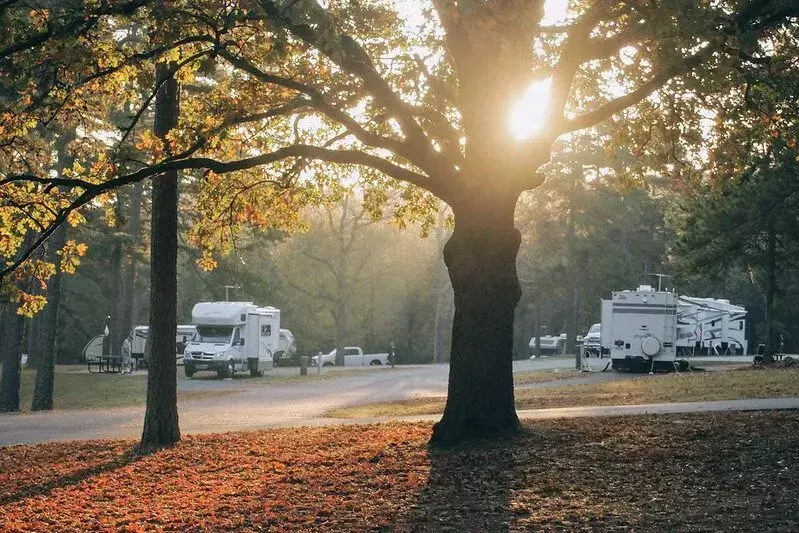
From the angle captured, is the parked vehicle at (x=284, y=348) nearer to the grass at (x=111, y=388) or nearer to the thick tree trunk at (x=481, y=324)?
the grass at (x=111, y=388)

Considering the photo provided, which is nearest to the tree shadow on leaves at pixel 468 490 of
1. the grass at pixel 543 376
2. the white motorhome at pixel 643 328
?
the grass at pixel 543 376

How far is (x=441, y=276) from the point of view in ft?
235

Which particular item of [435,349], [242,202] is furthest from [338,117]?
[435,349]

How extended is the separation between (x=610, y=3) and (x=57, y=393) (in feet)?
96.5

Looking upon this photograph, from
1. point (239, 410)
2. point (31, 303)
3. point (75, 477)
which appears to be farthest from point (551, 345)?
point (75, 477)

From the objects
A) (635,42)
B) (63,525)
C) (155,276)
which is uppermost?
(635,42)

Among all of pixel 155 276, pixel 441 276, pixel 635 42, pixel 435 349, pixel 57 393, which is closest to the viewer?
pixel 635 42

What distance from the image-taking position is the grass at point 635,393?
21312 mm

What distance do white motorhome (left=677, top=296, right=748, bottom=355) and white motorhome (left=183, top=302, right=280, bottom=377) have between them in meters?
20.6

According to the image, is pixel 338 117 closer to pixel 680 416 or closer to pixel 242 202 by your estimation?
pixel 242 202

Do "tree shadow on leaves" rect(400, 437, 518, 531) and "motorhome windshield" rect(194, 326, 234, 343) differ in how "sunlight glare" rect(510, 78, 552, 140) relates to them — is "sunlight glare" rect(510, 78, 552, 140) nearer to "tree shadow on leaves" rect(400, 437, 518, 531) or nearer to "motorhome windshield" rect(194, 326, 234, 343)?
"tree shadow on leaves" rect(400, 437, 518, 531)

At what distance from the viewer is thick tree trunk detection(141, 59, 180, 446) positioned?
14.9 meters

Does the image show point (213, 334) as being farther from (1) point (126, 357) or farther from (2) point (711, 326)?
(2) point (711, 326)

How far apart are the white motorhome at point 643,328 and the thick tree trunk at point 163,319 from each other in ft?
83.5
